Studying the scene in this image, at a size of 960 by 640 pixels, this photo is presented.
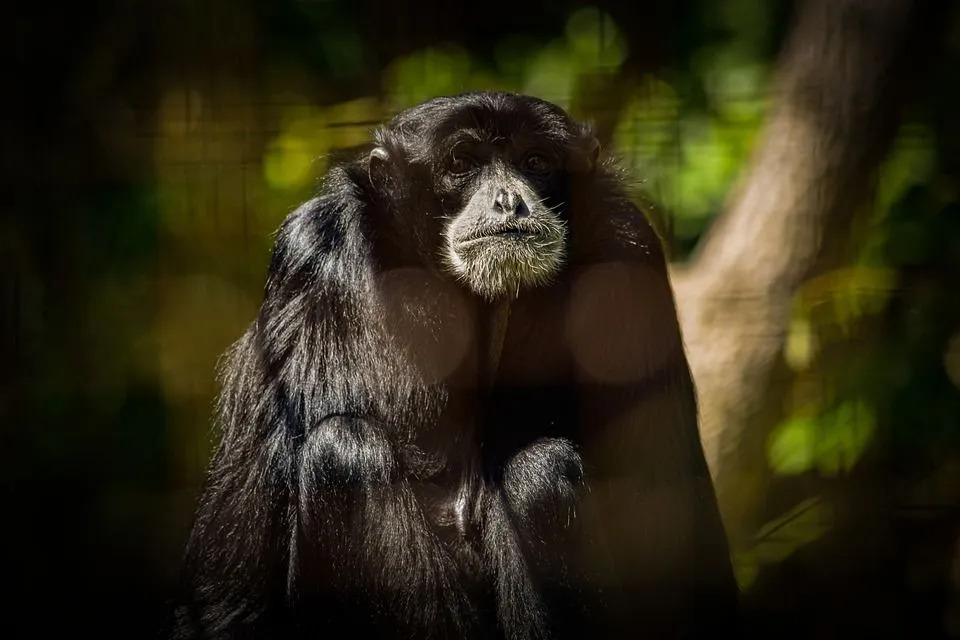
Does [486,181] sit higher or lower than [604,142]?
lower

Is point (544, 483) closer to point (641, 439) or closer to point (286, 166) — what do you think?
point (641, 439)

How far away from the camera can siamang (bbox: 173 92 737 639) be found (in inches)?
116

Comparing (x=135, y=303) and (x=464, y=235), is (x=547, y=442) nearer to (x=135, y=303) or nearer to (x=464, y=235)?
(x=464, y=235)

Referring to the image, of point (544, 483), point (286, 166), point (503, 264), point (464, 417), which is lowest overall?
point (544, 483)

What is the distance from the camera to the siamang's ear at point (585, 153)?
3.35 meters

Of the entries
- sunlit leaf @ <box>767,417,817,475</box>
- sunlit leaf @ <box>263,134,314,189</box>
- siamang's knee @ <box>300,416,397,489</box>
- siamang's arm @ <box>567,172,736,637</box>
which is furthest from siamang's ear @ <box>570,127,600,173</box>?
sunlit leaf @ <box>767,417,817,475</box>

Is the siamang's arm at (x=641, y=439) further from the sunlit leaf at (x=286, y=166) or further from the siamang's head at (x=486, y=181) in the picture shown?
the sunlit leaf at (x=286, y=166)

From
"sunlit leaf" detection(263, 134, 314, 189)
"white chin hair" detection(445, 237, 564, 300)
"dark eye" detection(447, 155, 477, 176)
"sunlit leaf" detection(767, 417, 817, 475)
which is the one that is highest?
"sunlit leaf" detection(263, 134, 314, 189)

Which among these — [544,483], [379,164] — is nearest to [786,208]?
[379,164]

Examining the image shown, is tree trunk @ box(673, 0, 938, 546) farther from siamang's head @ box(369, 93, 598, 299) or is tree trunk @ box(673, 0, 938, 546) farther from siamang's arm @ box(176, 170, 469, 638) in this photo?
siamang's arm @ box(176, 170, 469, 638)

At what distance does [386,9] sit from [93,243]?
1.66m

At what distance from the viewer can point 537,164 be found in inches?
132

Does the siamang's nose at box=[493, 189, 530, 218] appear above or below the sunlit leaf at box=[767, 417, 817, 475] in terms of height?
above

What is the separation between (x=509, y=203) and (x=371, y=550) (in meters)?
1.04
